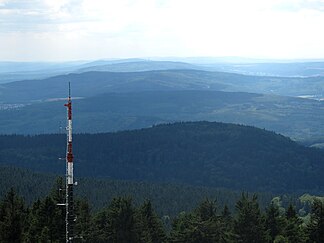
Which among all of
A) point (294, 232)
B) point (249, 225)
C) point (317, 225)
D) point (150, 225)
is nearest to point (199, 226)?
point (249, 225)

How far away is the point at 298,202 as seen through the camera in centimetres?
16650

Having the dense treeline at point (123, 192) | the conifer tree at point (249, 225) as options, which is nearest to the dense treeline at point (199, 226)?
the conifer tree at point (249, 225)

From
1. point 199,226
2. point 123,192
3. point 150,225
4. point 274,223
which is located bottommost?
point 123,192

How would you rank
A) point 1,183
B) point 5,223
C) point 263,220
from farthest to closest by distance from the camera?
1. point 1,183
2. point 263,220
3. point 5,223

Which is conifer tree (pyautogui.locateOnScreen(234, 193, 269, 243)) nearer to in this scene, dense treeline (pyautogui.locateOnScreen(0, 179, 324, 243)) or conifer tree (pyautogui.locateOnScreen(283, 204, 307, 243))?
dense treeline (pyautogui.locateOnScreen(0, 179, 324, 243))

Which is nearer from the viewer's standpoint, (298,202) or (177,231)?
(177,231)

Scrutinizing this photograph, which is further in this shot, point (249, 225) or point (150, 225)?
point (150, 225)

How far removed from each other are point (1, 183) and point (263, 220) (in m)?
102

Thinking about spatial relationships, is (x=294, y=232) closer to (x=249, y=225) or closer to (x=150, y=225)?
(x=249, y=225)

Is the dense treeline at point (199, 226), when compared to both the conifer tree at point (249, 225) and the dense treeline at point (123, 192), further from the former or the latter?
the dense treeline at point (123, 192)

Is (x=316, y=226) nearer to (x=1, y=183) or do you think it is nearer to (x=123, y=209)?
(x=123, y=209)

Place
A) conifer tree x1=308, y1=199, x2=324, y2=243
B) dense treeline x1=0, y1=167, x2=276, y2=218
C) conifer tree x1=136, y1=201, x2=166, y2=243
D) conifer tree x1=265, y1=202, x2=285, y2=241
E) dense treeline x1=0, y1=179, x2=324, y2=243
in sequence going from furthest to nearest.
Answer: dense treeline x1=0, y1=167, x2=276, y2=218 → conifer tree x1=265, y1=202, x2=285, y2=241 → conifer tree x1=136, y1=201, x2=166, y2=243 → conifer tree x1=308, y1=199, x2=324, y2=243 → dense treeline x1=0, y1=179, x2=324, y2=243

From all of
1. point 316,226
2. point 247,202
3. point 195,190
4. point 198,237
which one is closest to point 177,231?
point 198,237

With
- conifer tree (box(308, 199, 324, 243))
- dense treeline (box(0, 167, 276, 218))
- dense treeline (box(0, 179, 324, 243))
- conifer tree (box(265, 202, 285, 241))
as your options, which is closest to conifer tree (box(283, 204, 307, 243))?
dense treeline (box(0, 179, 324, 243))
